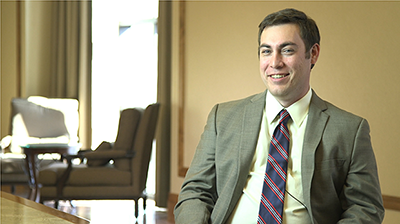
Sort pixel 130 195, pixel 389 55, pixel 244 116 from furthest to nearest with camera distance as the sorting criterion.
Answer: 1. pixel 130 195
2. pixel 389 55
3. pixel 244 116

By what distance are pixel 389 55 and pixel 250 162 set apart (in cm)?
172

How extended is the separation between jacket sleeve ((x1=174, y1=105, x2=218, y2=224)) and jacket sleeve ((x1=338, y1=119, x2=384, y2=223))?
1.55ft

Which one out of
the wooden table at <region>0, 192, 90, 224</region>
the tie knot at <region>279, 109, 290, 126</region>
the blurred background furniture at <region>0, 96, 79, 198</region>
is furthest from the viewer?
the blurred background furniture at <region>0, 96, 79, 198</region>

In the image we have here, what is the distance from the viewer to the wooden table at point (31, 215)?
135cm

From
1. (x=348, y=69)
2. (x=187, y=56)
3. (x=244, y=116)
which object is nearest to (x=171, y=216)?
(x=187, y=56)

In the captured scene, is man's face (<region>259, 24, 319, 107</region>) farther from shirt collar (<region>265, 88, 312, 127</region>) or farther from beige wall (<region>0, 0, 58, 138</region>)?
beige wall (<region>0, 0, 58, 138</region>)

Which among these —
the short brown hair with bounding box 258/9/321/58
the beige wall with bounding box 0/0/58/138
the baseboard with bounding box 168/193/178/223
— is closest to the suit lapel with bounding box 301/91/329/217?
the short brown hair with bounding box 258/9/321/58

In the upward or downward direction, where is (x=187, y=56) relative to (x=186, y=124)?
upward

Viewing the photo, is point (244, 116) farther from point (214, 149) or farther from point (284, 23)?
point (284, 23)

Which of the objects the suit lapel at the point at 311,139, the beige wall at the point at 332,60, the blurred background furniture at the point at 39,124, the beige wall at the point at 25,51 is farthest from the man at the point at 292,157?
the beige wall at the point at 25,51

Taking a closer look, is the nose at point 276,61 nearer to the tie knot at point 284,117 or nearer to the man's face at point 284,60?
the man's face at point 284,60

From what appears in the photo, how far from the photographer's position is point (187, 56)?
427 centimetres

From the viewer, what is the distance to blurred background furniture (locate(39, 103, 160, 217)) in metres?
3.97

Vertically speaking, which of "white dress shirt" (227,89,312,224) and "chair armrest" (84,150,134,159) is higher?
"white dress shirt" (227,89,312,224)
